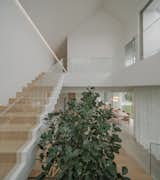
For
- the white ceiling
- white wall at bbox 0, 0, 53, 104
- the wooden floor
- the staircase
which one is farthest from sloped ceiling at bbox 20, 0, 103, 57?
the wooden floor

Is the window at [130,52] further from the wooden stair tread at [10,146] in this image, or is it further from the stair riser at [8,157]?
the stair riser at [8,157]


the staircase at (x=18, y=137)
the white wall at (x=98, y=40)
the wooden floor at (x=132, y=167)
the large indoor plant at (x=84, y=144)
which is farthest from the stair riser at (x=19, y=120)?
the white wall at (x=98, y=40)

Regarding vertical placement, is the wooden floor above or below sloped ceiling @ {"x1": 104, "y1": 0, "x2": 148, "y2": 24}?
below

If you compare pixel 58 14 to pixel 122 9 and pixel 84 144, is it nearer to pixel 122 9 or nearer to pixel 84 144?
pixel 122 9

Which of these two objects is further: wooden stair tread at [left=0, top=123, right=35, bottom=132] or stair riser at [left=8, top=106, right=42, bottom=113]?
stair riser at [left=8, top=106, right=42, bottom=113]

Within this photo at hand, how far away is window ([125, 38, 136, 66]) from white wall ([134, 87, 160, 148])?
134 centimetres

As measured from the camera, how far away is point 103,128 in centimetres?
210

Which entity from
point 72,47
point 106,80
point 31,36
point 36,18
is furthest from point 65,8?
point 106,80

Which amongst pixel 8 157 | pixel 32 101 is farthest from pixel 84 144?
pixel 32 101

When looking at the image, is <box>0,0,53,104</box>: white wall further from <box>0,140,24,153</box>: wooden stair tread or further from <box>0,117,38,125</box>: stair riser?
<box>0,140,24,153</box>: wooden stair tread

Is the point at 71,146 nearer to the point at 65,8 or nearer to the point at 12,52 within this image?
the point at 12,52

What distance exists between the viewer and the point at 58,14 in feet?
27.5

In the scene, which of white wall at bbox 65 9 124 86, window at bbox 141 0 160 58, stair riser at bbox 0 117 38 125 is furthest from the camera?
white wall at bbox 65 9 124 86

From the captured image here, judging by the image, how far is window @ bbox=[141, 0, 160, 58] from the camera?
5.24 metres
